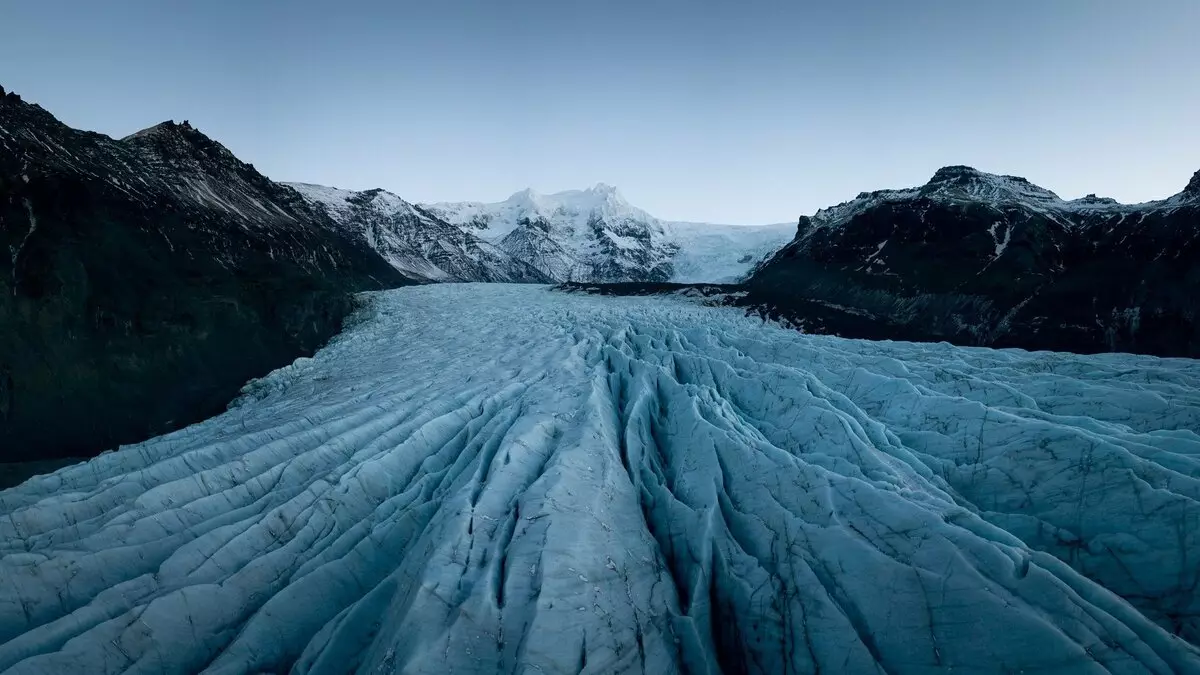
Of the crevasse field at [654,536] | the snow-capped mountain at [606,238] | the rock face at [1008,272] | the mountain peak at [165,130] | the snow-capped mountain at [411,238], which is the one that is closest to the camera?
the crevasse field at [654,536]

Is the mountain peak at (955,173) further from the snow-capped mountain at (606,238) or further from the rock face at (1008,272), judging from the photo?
the snow-capped mountain at (606,238)

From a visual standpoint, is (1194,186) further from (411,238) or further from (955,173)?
(411,238)

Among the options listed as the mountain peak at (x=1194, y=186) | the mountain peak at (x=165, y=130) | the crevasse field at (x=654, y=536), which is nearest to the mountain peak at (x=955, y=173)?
the mountain peak at (x=1194, y=186)

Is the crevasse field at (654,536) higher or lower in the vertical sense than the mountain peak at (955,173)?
lower

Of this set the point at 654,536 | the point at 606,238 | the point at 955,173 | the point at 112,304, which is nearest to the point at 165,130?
the point at 112,304

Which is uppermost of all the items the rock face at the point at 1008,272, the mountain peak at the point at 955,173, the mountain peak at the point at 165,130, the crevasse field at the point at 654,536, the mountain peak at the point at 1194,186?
the mountain peak at the point at 165,130

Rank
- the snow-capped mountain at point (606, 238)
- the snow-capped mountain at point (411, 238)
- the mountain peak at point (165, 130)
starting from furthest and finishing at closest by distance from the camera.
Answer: the snow-capped mountain at point (606, 238) → the snow-capped mountain at point (411, 238) → the mountain peak at point (165, 130)

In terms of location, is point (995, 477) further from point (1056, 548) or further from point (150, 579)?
point (150, 579)
